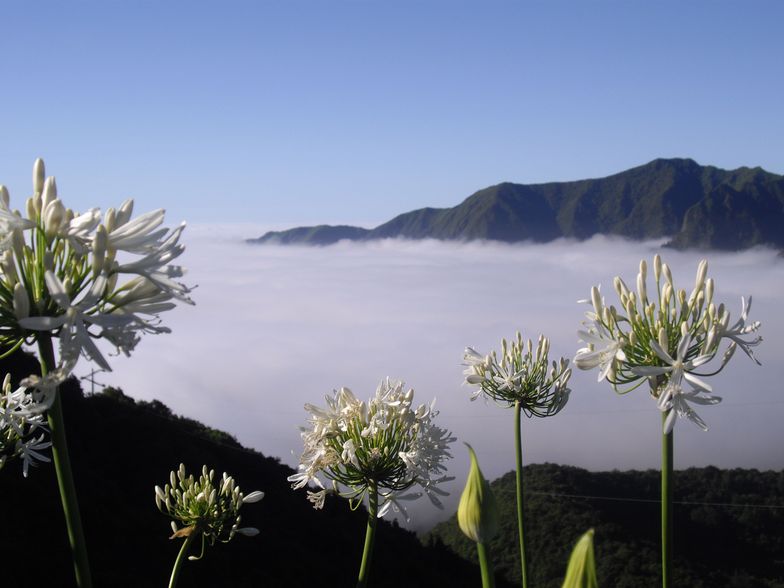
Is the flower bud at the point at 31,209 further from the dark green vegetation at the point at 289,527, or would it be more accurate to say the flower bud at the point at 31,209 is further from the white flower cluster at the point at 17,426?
the dark green vegetation at the point at 289,527

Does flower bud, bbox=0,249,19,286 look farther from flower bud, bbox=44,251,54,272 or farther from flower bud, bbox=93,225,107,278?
flower bud, bbox=93,225,107,278

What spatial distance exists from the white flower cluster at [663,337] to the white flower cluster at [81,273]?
234 cm

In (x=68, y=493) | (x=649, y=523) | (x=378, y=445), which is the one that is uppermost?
(x=68, y=493)

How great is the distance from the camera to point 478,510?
3.25 meters

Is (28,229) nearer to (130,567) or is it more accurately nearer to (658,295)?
(658,295)

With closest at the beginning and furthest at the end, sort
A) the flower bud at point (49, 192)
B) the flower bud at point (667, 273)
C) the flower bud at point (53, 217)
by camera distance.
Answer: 1. the flower bud at point (53, 217)
2. the flower bud at point (49, 192)
3. the flower bud at point (667, 273)

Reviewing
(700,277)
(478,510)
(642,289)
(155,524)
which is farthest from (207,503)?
→ (155,524)

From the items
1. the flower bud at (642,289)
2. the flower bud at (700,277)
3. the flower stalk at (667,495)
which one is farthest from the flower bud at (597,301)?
the flower stalk at (667,495)

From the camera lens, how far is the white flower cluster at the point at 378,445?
205 inches

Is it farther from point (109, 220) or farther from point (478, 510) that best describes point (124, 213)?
point (478, 510)

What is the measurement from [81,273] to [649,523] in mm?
72115

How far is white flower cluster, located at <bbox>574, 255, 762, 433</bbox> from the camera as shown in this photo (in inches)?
160

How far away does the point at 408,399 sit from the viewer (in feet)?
17.1

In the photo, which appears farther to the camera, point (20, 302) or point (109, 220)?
point (109, 220)
